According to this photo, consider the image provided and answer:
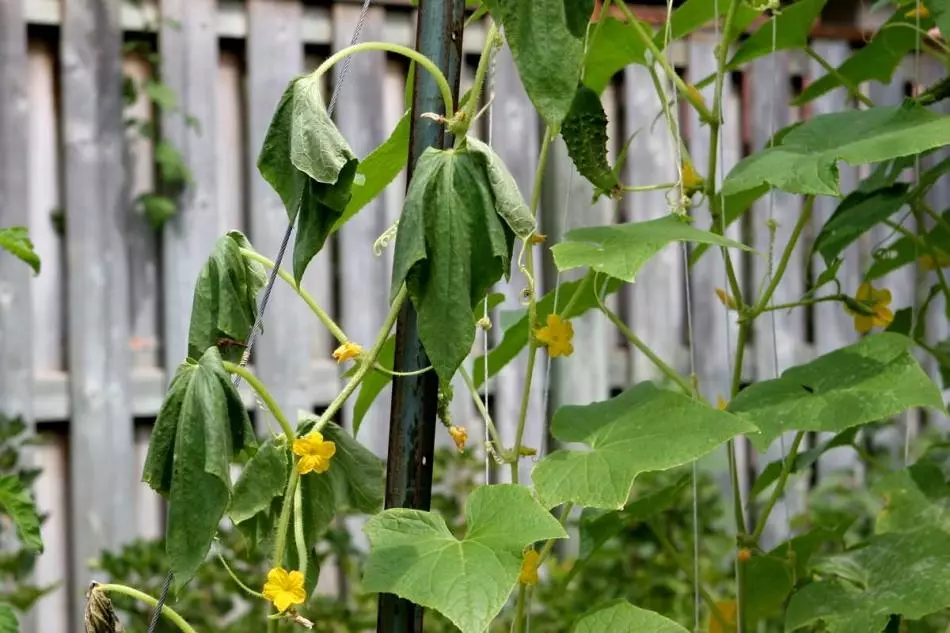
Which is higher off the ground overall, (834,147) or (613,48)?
(613,48)

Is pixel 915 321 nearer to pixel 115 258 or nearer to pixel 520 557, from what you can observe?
pixel 520 557

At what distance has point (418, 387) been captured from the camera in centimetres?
82

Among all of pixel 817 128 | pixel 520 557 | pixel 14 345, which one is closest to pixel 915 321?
pixel 817 128

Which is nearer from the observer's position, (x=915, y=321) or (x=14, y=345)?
(x=915, y=321)

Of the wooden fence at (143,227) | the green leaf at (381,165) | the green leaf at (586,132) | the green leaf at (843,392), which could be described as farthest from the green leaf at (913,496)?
the wooden fence at (143,227)

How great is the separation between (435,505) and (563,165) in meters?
0.96

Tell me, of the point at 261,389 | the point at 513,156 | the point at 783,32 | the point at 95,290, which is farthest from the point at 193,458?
the point at 513,156

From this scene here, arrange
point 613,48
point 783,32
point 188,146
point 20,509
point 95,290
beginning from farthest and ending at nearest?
point 188,146 < point 95,290 < point 783,32 < point 613,48 < point 20,509

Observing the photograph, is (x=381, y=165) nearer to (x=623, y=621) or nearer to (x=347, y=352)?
(x=347, y=352)

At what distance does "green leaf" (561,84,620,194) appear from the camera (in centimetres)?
96

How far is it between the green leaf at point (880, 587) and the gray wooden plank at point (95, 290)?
1875 millimetres

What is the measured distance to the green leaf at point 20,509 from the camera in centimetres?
104

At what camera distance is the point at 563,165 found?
3.03 metres

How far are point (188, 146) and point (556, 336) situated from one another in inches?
75.9
